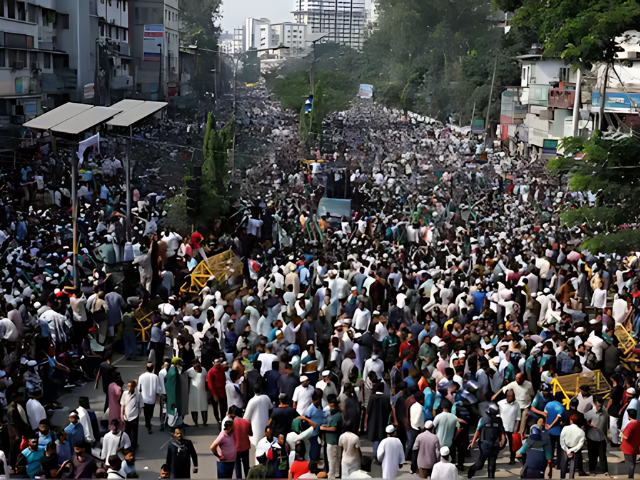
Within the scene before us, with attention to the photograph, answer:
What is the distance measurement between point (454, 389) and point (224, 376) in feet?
7.53

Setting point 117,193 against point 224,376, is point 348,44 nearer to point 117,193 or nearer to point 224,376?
point 117,193

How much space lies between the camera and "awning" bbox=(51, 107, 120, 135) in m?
11.5

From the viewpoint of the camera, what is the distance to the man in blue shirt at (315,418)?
791cm

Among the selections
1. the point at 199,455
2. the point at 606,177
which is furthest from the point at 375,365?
the point at 606,177

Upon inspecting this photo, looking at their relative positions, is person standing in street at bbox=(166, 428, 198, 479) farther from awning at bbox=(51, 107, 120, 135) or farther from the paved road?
awning at bbox=(51, 107, 120, 135)

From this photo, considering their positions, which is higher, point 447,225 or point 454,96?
point 454,96

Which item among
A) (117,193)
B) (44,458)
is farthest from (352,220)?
(44,458)

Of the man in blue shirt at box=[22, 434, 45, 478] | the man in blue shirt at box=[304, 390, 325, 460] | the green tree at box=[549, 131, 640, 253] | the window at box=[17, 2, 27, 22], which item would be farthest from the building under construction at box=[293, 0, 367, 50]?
the man in blue shirt at box=[22, 434, 45, 478]

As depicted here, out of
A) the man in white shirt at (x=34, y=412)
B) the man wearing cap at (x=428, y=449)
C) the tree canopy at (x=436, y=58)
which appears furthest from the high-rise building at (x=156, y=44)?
the man wearing cap at (x=428, y=449)

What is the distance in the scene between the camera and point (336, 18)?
31.8m

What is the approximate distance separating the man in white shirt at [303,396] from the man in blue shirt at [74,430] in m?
1.92

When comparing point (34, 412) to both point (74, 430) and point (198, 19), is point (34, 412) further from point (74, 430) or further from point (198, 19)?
point (198, 19)

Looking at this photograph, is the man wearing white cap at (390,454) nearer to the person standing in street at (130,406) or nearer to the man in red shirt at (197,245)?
the person standing in street at (130,406)

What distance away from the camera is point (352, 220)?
57.4ft
